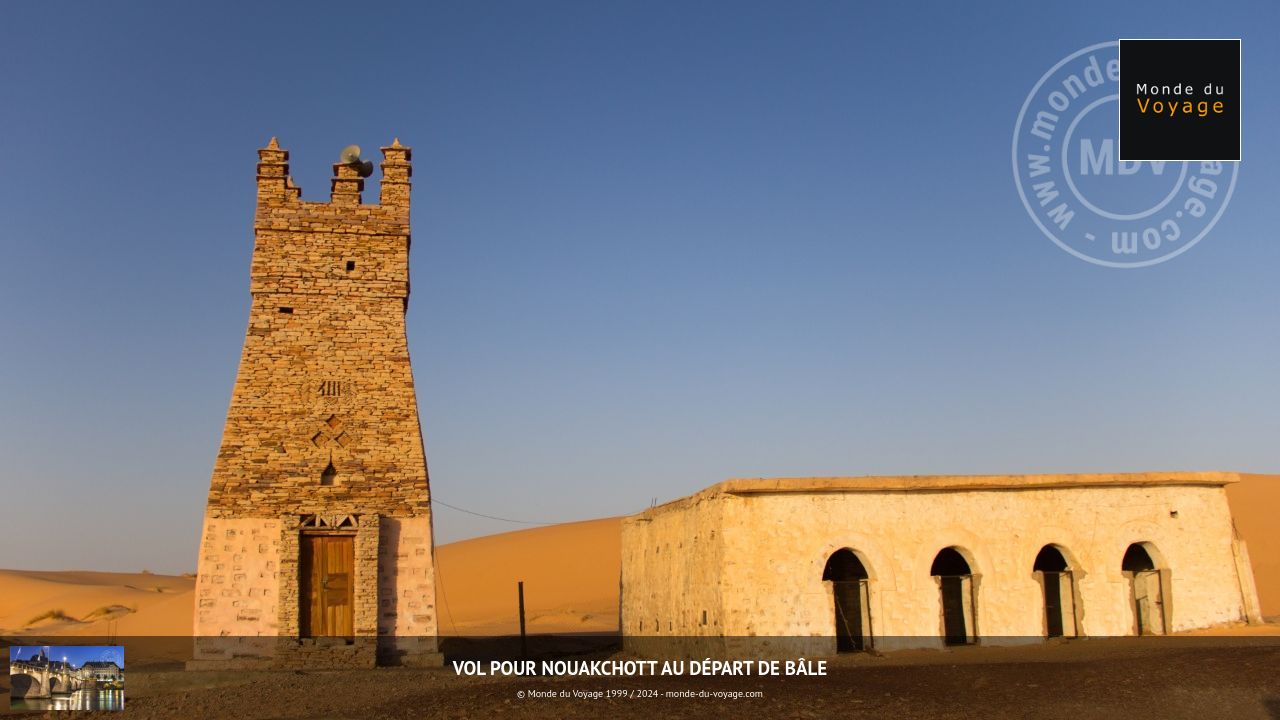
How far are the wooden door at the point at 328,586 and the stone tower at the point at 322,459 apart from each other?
0.02 m

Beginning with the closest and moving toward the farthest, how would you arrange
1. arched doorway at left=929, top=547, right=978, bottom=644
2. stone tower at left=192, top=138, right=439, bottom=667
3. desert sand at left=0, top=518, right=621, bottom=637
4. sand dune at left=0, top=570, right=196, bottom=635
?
stone tower at left=192, top=138, right=439, bottom=667 → arched doorway at left=929, top=547, right=978, bottom=644 → desert sand at left=0, top=518, right=621, bottom=637 → sand dune at left=0, top=570, right=196, bottom=635

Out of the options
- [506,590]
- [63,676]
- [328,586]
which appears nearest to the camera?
[63,676]

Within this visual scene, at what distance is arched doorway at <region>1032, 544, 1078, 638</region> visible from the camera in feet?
62.6

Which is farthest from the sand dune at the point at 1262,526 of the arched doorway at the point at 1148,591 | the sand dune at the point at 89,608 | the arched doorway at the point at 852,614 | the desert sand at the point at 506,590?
the sand dune at the point at 89,608

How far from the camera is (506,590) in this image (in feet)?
171

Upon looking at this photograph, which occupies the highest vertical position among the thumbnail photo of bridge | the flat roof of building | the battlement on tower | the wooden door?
the battlement on tower

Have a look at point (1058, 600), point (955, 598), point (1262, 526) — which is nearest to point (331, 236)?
point (955, 598)

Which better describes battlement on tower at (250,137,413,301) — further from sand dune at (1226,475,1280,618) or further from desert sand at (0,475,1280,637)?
sand dune at (1226,475,1280,618)

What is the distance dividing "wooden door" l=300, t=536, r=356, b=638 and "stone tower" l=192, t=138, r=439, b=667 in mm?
23

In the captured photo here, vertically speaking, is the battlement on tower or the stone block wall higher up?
the battlement on tower

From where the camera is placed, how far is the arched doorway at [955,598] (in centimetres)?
1864

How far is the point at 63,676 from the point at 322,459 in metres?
6.56

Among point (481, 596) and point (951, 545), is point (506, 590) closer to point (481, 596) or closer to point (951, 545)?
point (481, 596)

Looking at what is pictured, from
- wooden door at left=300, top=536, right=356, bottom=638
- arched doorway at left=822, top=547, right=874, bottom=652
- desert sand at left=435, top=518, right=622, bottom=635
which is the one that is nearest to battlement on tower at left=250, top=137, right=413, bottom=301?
wooden door at left=300, top=536, right=356, bottom=638
